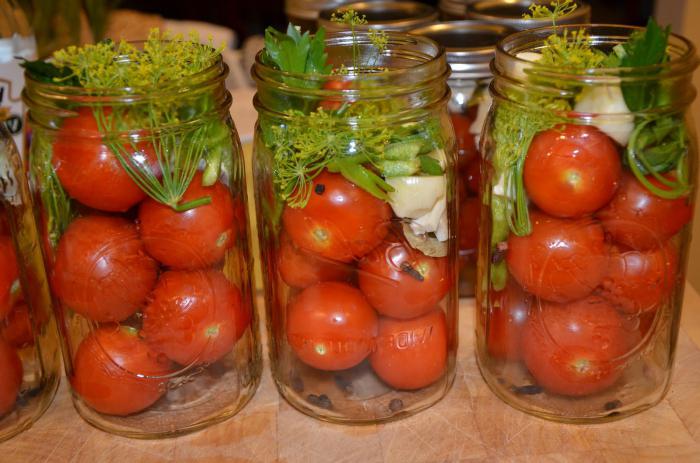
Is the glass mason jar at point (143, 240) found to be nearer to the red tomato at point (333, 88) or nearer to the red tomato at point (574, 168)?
the red tomato at point (333, 88)

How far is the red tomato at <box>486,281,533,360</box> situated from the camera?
811mm

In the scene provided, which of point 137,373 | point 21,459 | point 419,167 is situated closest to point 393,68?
point 419,167

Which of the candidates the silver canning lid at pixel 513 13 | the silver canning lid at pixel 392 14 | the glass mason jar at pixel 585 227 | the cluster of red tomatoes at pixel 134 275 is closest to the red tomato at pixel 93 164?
the cluster of red tomatoes at pixel 134 275

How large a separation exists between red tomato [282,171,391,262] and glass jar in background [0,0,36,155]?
0.50 meters

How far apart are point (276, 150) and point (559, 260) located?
26 centimetres

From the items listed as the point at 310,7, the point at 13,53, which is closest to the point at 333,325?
the point at 13,53

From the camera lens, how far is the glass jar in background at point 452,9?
129 centimetres

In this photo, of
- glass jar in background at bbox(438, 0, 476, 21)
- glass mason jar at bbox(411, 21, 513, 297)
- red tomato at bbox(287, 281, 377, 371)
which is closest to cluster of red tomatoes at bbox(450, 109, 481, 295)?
glass mason jar at bbox(411, 21, 513, 297)

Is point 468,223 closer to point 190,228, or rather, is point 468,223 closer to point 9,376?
point 190,228

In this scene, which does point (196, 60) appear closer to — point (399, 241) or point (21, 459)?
point (399, 241)

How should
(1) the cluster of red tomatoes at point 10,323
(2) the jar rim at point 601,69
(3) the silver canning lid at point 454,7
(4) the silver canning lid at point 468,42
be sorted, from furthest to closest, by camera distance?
(3) the silver canning lid at point 454,7 → (4) the silver canning lid at point 468,42 → (1) the cluster of red tomatoes at point 10,323 → (2) the jar rim at point 601,69

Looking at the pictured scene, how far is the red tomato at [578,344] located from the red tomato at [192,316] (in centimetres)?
28

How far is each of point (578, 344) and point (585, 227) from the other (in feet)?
0.36

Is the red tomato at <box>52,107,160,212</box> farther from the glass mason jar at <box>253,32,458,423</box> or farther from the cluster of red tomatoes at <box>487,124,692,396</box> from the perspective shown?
the cluster of red tomatoes at <box>487,124,692,396</box>
